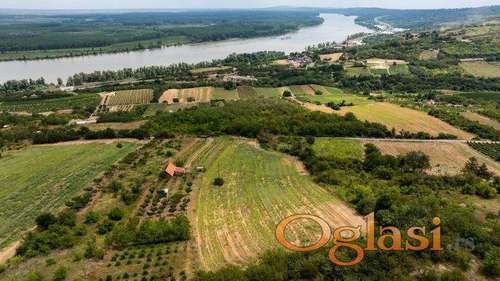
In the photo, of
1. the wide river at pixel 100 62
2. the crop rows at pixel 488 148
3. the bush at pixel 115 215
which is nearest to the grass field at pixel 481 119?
the crop rows at pixel 488 148

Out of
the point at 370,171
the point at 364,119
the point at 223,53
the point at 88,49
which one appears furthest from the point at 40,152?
the point at 88,49

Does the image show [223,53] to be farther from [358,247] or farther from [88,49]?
[358,247]

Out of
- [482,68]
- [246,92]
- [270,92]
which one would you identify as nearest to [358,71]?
[482,68]

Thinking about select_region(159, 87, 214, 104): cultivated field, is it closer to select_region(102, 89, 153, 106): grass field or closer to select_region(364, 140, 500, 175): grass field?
select_region(102, 89, 153, 106): grass field

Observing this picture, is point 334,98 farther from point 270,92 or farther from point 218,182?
point 218,182

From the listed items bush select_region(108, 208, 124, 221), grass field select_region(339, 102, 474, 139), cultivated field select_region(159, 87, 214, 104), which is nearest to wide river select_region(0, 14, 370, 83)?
cultivated field select_region(159, 87, 214, 104)

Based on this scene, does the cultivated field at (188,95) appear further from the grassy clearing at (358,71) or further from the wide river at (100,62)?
the wide river at (100,62)
